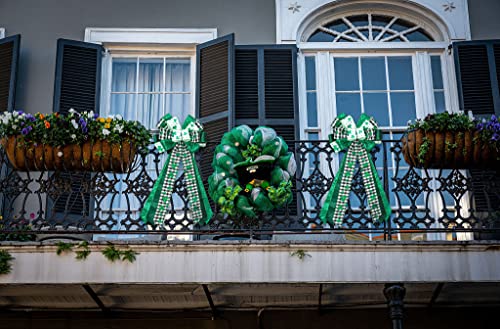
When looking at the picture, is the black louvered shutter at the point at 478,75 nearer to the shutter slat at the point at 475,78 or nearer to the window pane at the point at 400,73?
the shutter slat at the point at 475,78

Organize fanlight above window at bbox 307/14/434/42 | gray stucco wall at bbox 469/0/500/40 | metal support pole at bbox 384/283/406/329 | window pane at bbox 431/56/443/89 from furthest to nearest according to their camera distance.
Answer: fanlight above window at bbox 307/14/434/42, gray stucco wall at bbox 469/0/500/40, window pane at bbox 431/56/443/89, metal support pole at bbox 384/283/406/329

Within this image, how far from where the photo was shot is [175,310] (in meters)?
8.34

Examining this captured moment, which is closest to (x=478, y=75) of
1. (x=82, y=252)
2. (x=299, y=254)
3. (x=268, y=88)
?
(x=268, y=88)

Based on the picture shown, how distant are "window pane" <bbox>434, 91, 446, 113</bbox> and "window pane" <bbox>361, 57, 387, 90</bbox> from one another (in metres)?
0.56

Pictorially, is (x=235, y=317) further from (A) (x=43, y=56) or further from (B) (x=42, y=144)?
(A) (x=43, y=56)

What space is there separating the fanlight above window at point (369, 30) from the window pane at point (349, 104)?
0.72 m

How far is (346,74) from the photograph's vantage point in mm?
9883

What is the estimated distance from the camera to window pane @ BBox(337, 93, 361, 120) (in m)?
9.67

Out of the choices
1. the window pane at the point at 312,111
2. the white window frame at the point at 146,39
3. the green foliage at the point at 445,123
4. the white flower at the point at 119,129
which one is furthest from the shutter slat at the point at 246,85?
the green foliage at the point at 445,123

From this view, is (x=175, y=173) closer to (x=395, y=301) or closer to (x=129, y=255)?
(x=129, y=255)

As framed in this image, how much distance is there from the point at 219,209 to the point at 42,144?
1.64 metres

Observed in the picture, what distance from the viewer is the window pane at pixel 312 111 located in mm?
9633

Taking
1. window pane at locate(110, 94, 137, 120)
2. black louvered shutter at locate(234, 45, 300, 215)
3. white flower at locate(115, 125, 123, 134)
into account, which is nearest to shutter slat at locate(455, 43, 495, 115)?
black louvered shutter at locate(234, 45, 300, 215)

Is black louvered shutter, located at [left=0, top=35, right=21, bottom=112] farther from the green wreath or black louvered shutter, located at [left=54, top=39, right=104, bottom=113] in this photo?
the green wreath
